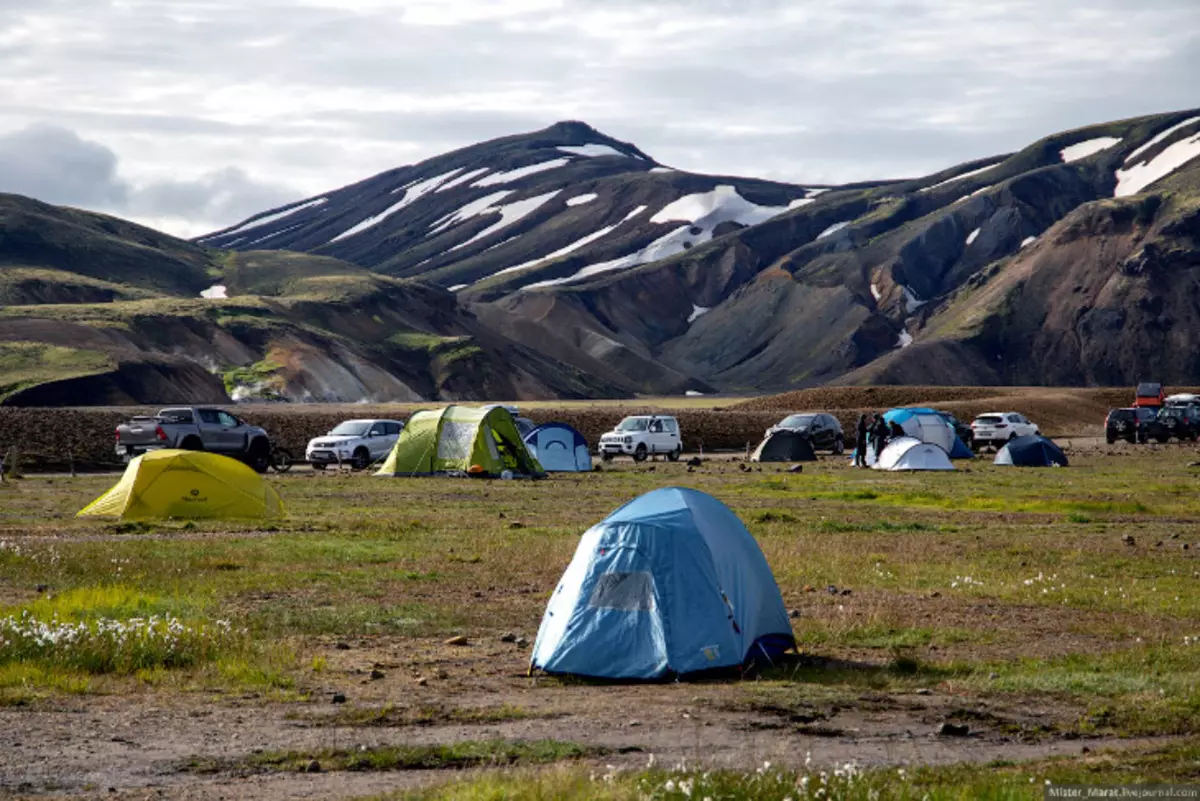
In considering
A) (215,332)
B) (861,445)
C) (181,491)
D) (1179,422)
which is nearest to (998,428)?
(1179,422)

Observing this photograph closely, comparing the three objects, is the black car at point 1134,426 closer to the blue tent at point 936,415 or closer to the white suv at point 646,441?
the blue tent at point 936,415

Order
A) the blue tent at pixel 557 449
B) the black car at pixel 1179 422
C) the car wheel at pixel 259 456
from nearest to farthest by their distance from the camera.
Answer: the car wheel at pixel 259 456 < the blue tent at pixel 557 449 < the black car at pixel 1179 422

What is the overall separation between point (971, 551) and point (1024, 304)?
562 feet

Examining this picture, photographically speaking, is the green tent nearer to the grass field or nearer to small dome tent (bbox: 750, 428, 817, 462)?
small dome tent (bbox: 750, 428, 817, 462)

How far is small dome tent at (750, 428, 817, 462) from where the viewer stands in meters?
60.9

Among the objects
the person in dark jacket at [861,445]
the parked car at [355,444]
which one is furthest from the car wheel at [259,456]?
the person in dark jacket at [861,445]

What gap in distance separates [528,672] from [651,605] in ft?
4.80

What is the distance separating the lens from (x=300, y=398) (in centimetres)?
12019

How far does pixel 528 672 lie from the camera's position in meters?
14.4

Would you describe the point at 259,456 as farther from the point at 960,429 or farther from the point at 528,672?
the point at 528,672

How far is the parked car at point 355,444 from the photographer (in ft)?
179

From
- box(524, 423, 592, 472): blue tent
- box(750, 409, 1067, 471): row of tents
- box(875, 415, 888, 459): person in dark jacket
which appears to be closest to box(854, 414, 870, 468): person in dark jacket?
box(750, 409, 1067, 471): row of tents

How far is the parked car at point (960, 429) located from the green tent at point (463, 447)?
20238 mm

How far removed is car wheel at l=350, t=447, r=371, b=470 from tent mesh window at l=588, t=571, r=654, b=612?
136 ft
